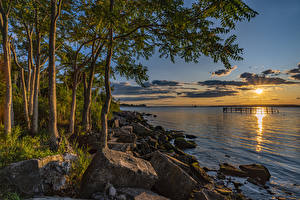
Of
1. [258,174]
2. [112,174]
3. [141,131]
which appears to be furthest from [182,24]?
[141,131]

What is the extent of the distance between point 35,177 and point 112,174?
5.62 ft

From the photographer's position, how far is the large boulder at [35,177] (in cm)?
343

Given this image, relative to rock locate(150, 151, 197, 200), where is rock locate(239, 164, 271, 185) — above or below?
below

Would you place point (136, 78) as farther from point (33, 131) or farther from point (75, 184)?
point (33, 131)

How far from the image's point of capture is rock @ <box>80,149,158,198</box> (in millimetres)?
3822

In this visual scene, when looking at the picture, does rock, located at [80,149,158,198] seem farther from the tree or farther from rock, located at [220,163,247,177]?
rock, located at [220,163,247,177]

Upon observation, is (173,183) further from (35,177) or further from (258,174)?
(258,174)

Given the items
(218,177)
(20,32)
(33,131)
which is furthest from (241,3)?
(20,32)

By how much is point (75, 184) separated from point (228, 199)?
5213mm

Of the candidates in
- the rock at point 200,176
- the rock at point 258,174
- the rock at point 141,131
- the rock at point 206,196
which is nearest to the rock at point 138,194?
the rock at point 206,196

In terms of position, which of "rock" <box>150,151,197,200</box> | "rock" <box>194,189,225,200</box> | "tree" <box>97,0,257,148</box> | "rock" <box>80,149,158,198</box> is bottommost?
"rock" <box>194,189,225,200</box>

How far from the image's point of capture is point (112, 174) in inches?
156

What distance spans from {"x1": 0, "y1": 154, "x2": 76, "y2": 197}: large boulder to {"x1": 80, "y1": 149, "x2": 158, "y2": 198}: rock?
1.87 feet

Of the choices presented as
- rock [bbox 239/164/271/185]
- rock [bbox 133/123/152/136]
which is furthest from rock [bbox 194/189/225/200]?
rock [bbox 133/123/152/136]
